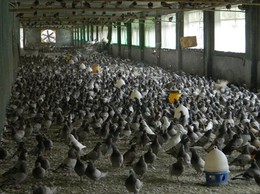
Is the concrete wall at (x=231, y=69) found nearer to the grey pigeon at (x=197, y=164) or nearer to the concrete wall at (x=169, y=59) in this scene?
the concrete wall at (x=169, y=59)

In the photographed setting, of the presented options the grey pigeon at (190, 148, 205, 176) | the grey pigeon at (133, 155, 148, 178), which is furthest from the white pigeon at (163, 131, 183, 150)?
the grey pigeon at (133, 155, 148, 178)

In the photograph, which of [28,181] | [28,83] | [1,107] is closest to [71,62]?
[28,83]

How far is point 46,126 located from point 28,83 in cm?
720

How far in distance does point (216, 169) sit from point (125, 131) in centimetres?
290

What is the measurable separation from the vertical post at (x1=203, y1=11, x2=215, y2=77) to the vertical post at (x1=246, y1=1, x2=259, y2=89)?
3305mm

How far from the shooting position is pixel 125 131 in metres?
8.19

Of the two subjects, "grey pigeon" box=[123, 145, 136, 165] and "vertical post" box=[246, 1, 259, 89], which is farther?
"vertical post" box=[246, 1, 259, 89]

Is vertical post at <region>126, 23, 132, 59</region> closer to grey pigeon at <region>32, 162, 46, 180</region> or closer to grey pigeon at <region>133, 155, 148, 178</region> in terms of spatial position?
grey pigeon at <region>133, 155, 148, 178</region>

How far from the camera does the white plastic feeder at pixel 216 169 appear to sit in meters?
5.59

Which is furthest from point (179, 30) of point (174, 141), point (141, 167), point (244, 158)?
point (141, 167)

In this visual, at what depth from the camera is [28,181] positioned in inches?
236

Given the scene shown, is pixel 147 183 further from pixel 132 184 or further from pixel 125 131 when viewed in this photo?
pixel 125 131

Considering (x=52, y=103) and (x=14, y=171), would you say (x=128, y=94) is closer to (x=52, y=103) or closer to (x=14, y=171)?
(x=52, y=103)

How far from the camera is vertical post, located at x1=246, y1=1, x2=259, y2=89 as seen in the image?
14203 millimetres
